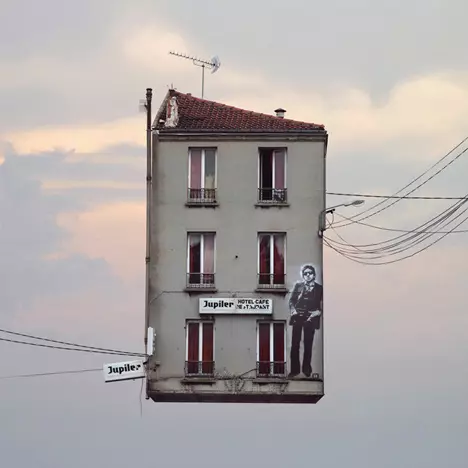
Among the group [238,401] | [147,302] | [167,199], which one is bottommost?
[238,401]

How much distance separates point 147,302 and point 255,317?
4.96m

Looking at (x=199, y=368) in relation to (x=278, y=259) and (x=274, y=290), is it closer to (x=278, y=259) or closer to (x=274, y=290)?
(x=274, y=290)

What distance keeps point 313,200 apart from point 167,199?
21.8ft

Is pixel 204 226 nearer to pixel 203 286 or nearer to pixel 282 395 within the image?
pixel 203 286

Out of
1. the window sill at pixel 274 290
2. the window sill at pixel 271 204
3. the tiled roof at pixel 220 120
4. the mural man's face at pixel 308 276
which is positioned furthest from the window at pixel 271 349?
the tiled roof at pixel 220 120

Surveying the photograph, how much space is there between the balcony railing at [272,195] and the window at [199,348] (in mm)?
6168

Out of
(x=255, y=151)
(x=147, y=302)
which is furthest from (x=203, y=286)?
(x=255, y=151)

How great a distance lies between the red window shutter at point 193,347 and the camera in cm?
6344

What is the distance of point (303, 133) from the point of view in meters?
64.4

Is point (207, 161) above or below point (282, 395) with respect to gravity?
above

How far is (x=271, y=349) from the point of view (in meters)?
63.5

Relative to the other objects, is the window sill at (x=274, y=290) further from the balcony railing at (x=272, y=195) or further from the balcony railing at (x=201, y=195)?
the balcony railing at (x=201, y=195)

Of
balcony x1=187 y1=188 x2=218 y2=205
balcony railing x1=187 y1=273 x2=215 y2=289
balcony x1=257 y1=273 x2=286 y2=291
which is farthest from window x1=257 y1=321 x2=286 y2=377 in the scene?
balcony x1=187 y1=188 x2=218 y2=205

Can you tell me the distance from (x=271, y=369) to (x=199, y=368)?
127 inches
